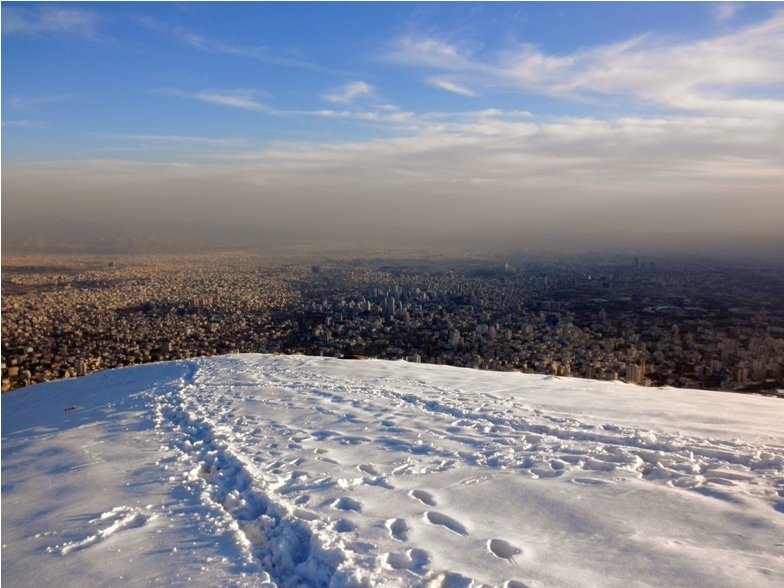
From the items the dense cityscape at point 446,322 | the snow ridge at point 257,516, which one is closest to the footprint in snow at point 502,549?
the snow ridge at point 257,516

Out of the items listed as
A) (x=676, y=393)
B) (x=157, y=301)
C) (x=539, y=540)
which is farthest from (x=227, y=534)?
(x=157, y=301)

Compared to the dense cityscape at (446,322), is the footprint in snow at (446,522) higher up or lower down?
higher up

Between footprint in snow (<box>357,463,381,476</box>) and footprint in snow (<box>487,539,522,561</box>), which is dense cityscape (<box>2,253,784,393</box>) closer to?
footprint in snow (<box>357,463,381,476</box>)

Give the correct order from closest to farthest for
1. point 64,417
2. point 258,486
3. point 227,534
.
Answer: point 227,534 < point 258,486 < point 64,417

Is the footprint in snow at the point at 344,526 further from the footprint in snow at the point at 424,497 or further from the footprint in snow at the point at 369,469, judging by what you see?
the footprint in snow at the point at 369,469

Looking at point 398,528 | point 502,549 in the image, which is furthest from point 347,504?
point 502,549

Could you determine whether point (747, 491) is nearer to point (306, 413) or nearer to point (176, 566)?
point (176, 566)

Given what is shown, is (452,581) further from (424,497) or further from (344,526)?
(424,497)
